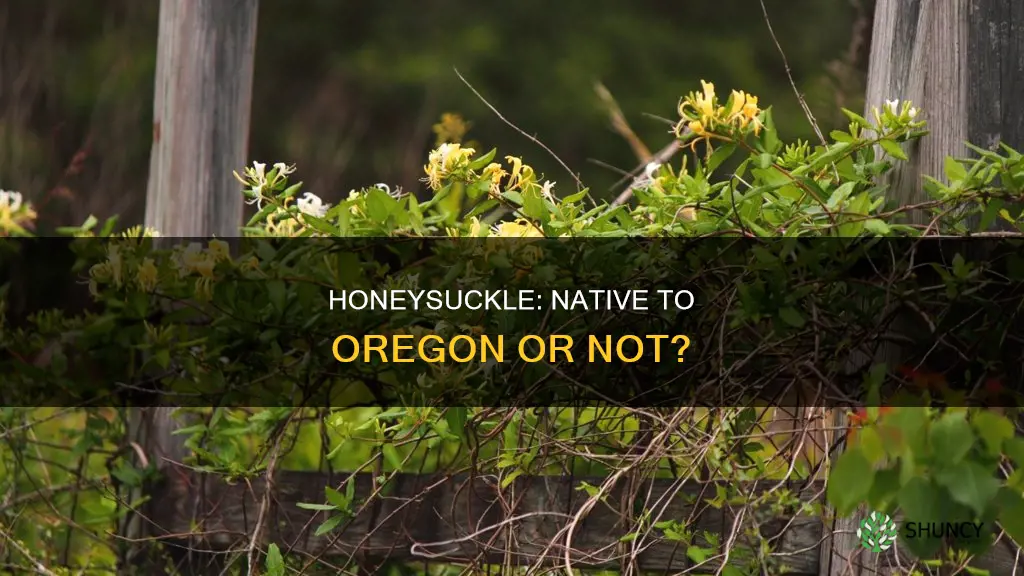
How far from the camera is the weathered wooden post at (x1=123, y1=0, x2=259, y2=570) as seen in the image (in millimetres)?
2693

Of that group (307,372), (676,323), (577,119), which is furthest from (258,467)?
(577,119)

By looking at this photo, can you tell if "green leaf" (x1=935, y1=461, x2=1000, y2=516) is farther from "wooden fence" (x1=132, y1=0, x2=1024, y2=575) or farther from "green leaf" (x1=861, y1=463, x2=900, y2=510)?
"wooden fence" (x1=132, y1=0, x2=1024, y2=575)

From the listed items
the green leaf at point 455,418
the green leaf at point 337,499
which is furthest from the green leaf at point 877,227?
the green leaf at point 337,499

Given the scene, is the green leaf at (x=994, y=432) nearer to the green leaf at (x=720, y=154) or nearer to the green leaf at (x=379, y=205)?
the green leaf at (x=720, y=154)

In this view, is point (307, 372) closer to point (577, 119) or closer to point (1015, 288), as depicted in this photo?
point (1015, 288)

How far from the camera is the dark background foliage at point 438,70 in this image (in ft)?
27.5

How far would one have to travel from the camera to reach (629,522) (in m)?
1.91

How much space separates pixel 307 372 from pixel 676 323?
0.66 meters

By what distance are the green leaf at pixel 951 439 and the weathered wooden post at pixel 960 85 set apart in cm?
65

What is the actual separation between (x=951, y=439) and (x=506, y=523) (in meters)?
0.79

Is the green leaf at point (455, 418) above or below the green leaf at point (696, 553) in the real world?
above

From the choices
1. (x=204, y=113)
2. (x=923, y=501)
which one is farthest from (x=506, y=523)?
(x=204, y=113)

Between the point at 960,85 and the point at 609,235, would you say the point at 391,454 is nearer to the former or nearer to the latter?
the point at 609,235

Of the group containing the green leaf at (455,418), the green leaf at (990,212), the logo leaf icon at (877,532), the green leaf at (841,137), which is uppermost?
the green leaf at (841,137)
